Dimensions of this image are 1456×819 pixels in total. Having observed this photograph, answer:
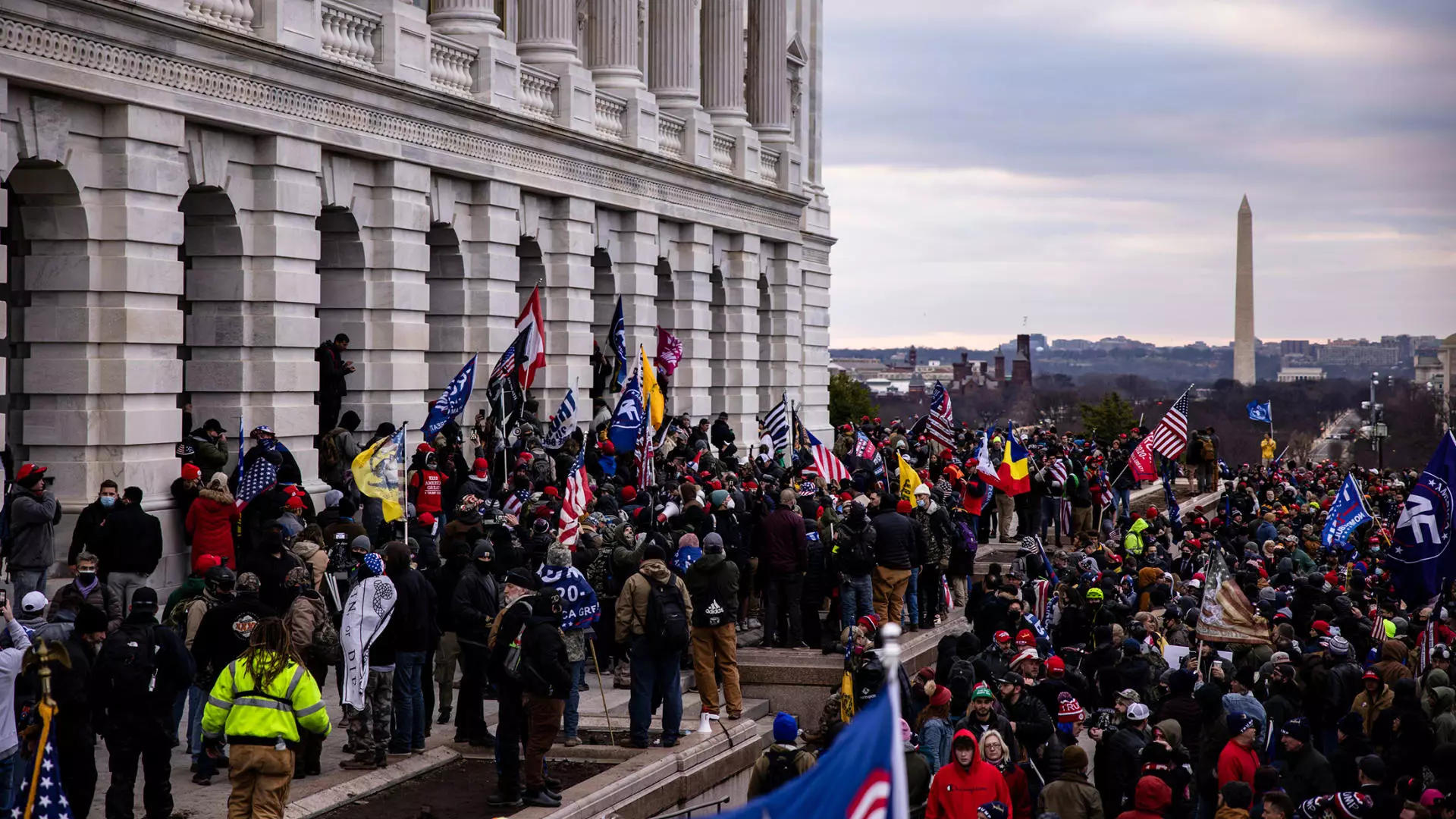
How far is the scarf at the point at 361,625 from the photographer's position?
14867 millimetres

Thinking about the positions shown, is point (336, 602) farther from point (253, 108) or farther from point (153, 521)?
point (253, 108)

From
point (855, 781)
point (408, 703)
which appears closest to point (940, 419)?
point (408, 703)

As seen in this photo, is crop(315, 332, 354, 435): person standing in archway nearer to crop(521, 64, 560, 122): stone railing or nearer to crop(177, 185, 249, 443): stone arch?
crop(177, 185, 249, 443): stone arch

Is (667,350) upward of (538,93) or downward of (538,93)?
downward

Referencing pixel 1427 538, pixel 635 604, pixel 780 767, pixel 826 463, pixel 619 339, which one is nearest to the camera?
pixel 780 767

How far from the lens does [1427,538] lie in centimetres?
1866

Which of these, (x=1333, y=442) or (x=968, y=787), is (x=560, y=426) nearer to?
(x=968, y=787)

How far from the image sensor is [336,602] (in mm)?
17062

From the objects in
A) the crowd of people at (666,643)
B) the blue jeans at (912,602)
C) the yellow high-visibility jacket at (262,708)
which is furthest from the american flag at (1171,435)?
the yellow high-visibility jacket at (262,708)

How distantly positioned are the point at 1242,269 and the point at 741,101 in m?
98.9

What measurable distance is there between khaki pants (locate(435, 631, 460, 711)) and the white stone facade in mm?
5164

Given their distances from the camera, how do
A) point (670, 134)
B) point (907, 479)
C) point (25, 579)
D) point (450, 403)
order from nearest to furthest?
1. point (25, 579)
2. point (450, 403)
3. point (907, 479)
4. point (670, 134)

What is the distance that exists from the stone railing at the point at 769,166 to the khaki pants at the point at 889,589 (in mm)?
23660

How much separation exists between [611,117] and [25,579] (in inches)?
795
